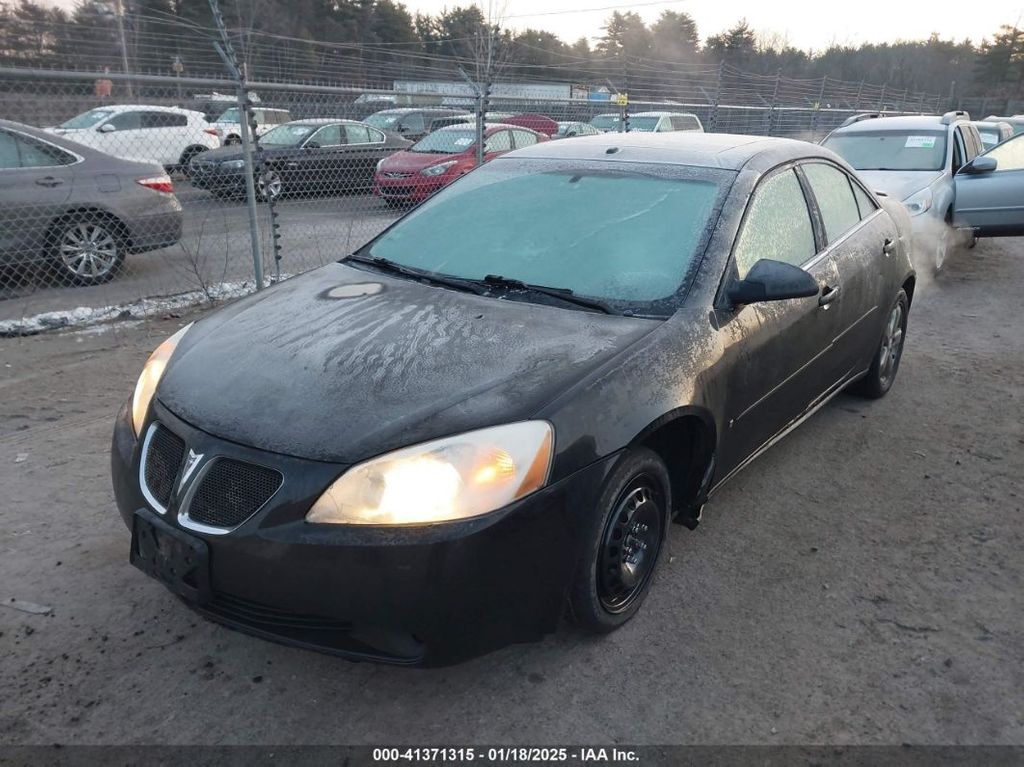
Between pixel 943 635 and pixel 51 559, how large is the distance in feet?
11.0

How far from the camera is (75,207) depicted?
7.05 m

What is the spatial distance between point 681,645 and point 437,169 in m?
10.3

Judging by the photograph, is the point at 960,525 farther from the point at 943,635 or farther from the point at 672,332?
the point at 672,332

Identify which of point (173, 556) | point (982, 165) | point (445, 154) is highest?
point (982, 165)

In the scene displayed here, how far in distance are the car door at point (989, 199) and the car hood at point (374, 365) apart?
7.11 meters

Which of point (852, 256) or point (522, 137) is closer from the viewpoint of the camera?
point (852, 256)

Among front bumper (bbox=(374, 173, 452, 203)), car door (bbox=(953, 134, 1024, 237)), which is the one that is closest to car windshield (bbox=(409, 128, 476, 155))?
front bumper (bbox=(374, 173, 452, 203))

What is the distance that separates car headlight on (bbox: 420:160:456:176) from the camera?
11.8 metres

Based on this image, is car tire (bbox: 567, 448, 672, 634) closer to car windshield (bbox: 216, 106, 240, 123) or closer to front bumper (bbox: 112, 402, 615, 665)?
front bumper (bbox: 112, 402, 615, 665)

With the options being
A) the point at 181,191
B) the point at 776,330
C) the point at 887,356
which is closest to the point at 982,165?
the point at 887,356

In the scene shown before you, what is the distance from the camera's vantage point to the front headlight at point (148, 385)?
2.67m

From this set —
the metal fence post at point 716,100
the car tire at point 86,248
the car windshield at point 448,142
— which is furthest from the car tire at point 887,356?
the metal fence post at point 716,100

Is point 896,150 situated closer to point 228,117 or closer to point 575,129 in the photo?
point 575,129

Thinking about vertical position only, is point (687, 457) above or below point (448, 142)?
below
